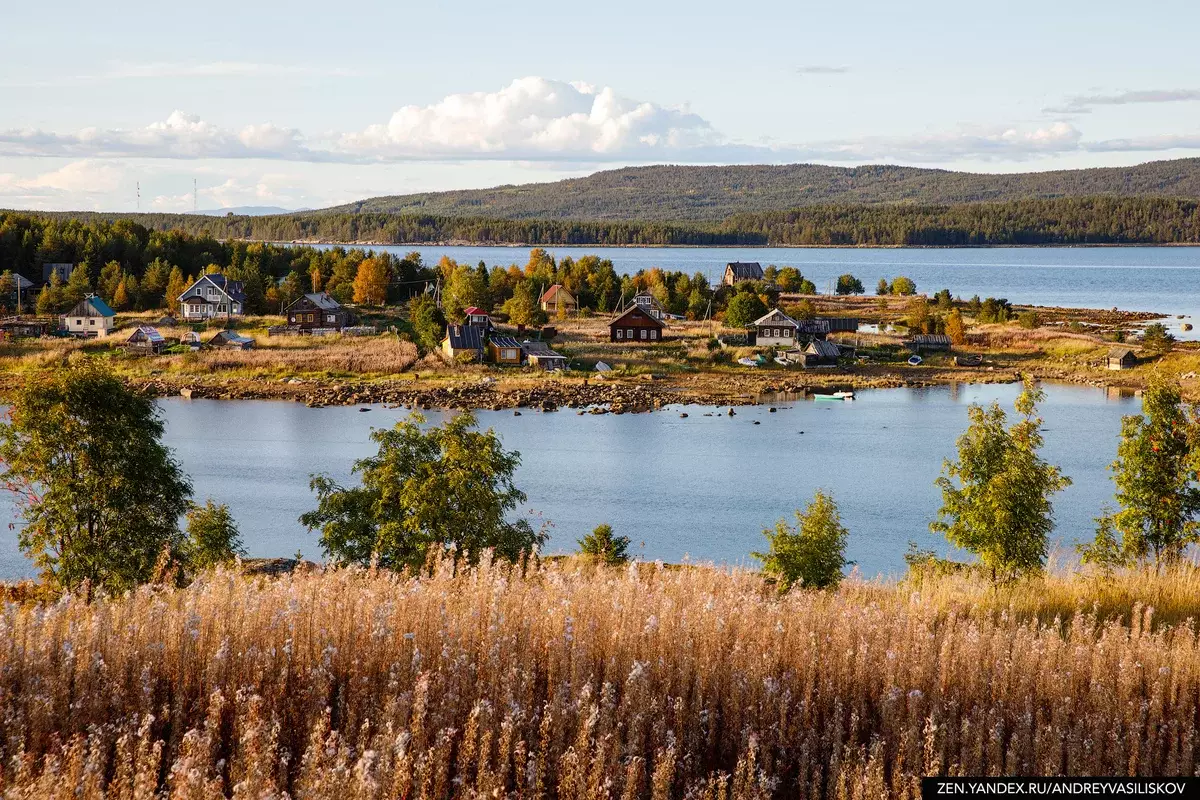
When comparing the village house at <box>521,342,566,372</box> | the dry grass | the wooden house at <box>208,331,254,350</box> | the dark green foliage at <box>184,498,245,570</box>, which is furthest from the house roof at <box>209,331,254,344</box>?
the dry grass

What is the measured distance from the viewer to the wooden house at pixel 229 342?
6016 cm

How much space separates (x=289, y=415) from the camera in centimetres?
4691

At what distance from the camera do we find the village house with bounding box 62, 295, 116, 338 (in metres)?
63.5

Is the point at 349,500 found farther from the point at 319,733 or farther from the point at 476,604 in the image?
the point at 319,733

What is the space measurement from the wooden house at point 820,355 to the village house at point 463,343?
16723 millimetres

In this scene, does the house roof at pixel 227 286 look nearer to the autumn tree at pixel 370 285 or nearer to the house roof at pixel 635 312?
the autumn tree at pixel 370 285

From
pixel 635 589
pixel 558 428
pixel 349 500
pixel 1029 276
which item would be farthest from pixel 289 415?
pixel 1029 276

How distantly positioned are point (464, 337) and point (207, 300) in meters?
20.3

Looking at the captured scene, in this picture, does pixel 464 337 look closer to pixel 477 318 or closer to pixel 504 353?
pixel 504 353

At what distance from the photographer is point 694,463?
1476 inches

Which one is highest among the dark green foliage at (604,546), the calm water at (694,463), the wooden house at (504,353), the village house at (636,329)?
the village house at (636,329)

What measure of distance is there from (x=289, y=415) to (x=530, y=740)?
1749 inches

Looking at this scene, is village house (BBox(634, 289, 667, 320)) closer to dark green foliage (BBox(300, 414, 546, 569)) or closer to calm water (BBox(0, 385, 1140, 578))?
calm water (BBox(0, 385, 1140, 578))

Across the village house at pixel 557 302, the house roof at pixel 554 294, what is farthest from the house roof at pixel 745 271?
the village house at pixel 557 302
